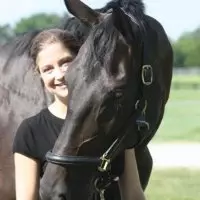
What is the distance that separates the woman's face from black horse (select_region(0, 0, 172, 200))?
0.51ft

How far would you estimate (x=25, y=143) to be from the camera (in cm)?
348

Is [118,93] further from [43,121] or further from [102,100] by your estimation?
[43,121]

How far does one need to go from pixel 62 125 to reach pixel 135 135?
38 centimetres

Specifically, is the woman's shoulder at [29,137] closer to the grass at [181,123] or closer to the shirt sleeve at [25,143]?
the shirt sleeve at [25,143]

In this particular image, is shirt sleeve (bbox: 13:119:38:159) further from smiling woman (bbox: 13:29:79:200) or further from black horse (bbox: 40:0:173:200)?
black horse (bbox: 40:0:173:200)

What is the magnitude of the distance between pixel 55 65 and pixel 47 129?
1.11 feet

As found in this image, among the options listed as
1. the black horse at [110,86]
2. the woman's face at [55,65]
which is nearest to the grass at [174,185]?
the black horse at [110,86]

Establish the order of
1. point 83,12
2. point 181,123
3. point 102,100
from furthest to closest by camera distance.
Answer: point 181,123
point 83,12
point 102,100

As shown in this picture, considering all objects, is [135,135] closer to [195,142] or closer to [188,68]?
[195,142]

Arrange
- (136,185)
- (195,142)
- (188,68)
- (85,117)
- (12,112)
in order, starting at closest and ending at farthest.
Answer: (85,117) → (136,185) → (12,112) → (195,142) → (188,68)

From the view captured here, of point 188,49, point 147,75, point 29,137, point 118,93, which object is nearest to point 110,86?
point 118,93

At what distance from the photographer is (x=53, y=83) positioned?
353 cm

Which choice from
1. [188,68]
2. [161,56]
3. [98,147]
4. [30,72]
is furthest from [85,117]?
[188,68]

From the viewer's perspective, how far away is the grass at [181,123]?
1664 centimetres
